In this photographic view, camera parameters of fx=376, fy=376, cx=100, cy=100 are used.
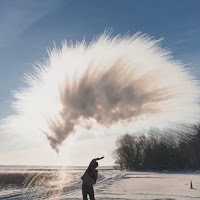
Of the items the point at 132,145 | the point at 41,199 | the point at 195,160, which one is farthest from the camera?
the point at 132,145

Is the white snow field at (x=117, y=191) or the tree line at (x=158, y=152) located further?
the tree line at (x=158, y=152)

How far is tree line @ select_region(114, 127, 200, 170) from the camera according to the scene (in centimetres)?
7288

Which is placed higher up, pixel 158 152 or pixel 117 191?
pixel 158 152

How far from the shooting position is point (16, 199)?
61.5ft

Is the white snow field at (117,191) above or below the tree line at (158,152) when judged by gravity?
below

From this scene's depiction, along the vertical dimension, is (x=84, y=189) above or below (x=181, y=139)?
below

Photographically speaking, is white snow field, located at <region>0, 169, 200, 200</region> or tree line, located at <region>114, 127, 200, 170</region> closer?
white snow field, located at <region>0, 169, 200, 200</region>

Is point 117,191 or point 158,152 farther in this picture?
point 158,152

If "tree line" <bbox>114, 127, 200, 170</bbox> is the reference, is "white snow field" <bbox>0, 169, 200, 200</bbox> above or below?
below

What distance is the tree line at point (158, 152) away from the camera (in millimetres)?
72875

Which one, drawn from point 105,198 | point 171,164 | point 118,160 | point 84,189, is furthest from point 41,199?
point 118,160

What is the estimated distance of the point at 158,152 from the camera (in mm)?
77375

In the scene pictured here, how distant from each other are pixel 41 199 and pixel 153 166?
60.3 m

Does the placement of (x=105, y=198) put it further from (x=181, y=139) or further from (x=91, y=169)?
Answer: (x=181, y=139)
